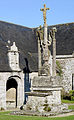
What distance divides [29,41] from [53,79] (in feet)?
45.3

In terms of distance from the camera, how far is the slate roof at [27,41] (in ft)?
68.6

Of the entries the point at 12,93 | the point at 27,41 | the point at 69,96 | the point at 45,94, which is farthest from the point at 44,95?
the point at 27,41

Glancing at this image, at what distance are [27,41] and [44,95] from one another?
46.4 ft

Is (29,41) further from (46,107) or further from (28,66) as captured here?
(46,107)

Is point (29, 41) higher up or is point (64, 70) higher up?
point (29, 41)

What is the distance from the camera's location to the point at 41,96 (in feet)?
40.7

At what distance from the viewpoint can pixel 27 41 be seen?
25969mm

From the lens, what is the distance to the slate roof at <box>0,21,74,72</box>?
2091 cm

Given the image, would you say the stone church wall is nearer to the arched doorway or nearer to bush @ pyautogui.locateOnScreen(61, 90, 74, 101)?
bush @ pyautogui.locateOnScreen(61, 90, 74, 101)

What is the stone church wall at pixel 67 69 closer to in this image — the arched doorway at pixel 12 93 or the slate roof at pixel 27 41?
the slate roof at pixel 27 41

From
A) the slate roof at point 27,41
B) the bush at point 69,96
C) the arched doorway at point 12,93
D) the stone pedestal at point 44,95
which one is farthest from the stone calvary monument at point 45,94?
the bush at point 69,96

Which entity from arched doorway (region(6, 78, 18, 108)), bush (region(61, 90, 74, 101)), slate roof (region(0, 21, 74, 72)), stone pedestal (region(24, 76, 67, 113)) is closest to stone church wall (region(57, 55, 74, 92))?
slate roof (region(0, 21, 74, 72))

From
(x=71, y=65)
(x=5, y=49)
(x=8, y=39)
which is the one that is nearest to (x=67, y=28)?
(x=71, y=65)

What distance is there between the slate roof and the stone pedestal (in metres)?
6.35
